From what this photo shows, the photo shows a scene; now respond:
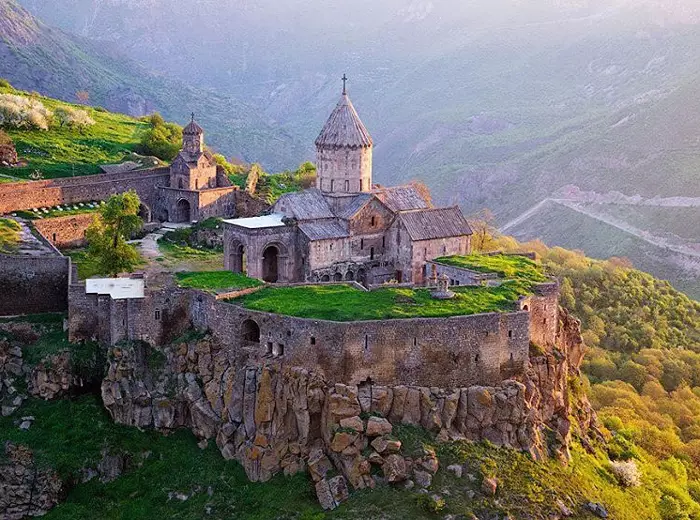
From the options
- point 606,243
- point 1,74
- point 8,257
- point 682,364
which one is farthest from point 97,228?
point 1,74

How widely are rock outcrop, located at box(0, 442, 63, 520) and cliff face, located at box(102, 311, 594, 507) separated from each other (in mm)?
2712

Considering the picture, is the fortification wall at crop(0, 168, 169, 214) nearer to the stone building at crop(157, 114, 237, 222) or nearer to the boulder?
the stone building at crop(157, 114, 237, 222)

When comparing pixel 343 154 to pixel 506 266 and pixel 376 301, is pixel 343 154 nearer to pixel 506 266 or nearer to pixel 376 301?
pixel 506 266

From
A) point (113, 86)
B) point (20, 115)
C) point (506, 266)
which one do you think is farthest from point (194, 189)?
point (113, 86)

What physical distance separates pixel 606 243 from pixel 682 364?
2577 centimetres

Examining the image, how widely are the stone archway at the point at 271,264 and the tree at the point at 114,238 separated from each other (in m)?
4.71

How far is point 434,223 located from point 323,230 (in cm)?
431

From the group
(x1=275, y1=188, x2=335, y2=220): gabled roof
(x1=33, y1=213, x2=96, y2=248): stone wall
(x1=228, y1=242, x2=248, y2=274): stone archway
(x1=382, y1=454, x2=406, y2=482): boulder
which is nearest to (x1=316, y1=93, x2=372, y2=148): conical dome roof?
(x1=275, y1=188, x2=335, y2=220): gabled roof

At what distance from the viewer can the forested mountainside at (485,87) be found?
276 ft

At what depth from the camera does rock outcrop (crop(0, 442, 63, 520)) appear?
29.1m

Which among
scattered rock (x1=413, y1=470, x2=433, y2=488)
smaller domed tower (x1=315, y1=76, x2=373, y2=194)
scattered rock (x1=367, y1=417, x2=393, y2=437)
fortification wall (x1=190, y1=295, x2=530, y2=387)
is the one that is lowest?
scattered rock (x1=413, y1=470, x2=433, y2=488)

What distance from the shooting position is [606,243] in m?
74.2

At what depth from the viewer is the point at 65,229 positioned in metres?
43.0

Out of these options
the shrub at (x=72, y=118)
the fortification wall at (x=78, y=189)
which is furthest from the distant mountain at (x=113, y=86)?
the fortification wall at (x=78, y=189)
